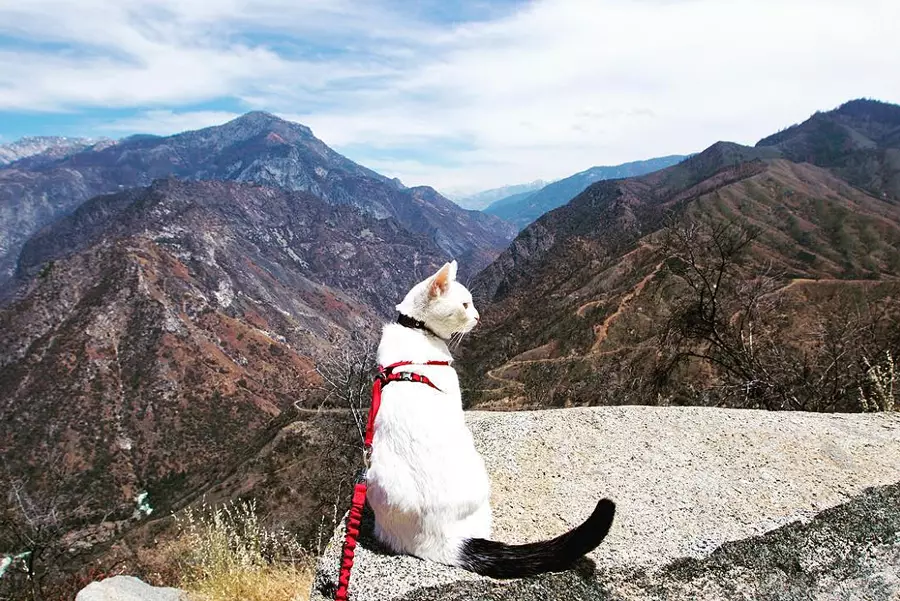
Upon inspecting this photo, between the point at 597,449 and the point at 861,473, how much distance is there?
94.0 inches

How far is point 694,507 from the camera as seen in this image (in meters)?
4.38

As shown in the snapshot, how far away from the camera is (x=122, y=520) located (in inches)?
4264

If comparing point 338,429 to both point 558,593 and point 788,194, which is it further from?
point 788,194

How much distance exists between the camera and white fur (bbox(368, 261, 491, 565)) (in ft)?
10.5

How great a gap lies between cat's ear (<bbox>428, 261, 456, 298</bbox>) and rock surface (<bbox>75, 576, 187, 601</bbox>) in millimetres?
4285

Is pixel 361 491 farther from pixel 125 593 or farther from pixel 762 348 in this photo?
pixel 762 348

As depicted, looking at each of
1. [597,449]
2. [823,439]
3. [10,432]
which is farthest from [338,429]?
[10,432]

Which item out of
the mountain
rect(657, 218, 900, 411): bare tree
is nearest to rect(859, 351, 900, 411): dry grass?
the mountain

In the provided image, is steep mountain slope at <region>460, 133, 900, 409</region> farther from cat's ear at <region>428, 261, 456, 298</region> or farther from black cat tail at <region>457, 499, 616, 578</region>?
cat's ear at <region>428, 261, 456, 298</region>

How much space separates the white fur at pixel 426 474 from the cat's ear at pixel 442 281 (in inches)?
25.6

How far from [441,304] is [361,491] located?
1.56m

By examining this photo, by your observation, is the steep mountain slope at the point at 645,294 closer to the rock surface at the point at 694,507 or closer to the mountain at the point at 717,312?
the mountain at the point at 717,312

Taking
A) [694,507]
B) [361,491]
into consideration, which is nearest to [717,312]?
[694,507]

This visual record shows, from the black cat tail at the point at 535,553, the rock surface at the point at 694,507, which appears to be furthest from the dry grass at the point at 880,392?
the black cat tail at the point at 535,553
